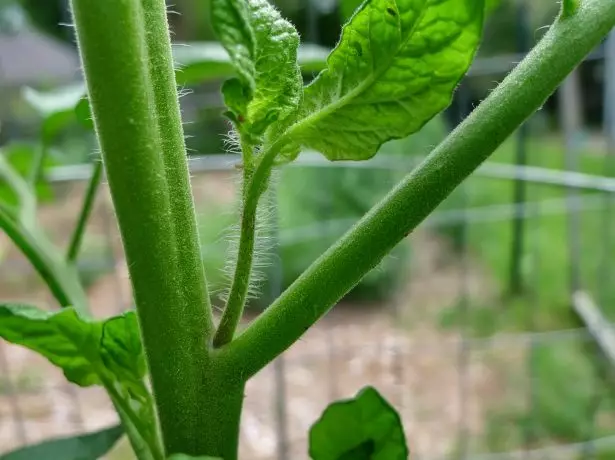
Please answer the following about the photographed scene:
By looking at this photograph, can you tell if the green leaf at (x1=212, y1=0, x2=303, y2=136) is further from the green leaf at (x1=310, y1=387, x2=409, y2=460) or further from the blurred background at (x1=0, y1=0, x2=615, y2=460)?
the blurred background at (x1=0, y1=0, x2=615, y2=460)

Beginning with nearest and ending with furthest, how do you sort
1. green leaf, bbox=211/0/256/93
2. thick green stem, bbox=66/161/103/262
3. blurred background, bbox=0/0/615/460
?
green leaf, bbox=211/0/256/93, thick green stem, bbox=66/161/103/262, blurred background, bbox=0/0/615/460

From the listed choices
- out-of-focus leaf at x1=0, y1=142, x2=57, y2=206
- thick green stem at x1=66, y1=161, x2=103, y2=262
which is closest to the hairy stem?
thick green stem at x1=66, y1=161, x2=103, y2=262

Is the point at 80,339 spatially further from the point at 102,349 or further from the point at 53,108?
the point at 53,108

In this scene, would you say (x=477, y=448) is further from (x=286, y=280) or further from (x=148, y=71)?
(x=148, y=71)

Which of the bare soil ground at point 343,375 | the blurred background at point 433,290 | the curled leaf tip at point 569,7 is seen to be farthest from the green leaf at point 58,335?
the bare soil ground at point 343,375

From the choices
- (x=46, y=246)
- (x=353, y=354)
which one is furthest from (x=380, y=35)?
(x=353, y=354)

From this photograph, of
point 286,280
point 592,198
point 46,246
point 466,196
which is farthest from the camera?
point 286,280

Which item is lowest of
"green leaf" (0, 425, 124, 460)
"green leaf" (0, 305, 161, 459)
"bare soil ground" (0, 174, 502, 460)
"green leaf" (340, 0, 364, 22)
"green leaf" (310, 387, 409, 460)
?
"bare soil ground" (0, 174, 502, 460)

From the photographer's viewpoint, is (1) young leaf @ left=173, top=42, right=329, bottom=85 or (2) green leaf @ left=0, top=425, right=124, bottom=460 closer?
(2) green leaf @ left=0, top=425, right=124, bottom=460
